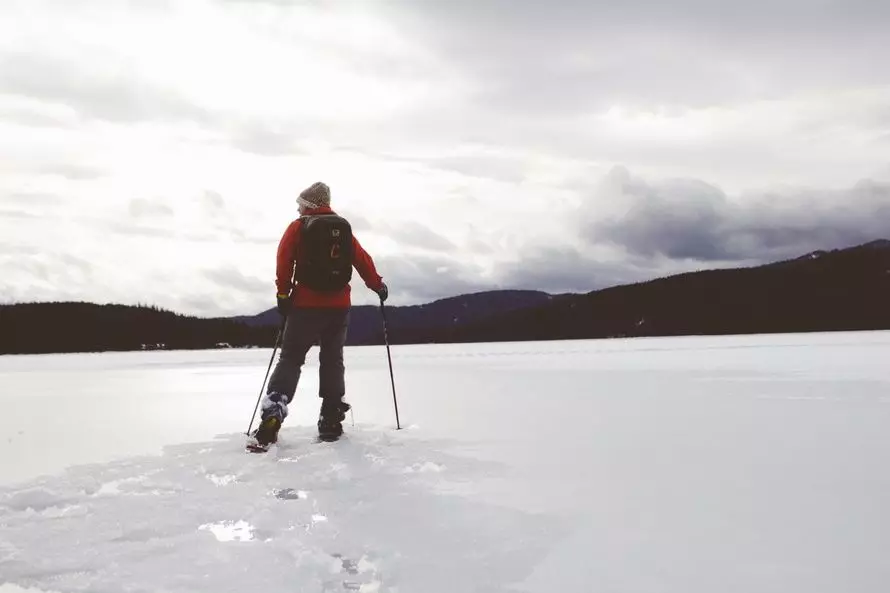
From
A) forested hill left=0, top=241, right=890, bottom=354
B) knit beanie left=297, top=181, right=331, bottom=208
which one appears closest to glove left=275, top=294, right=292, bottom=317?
knit beanie left=297, top=181, right=331, bottom=208

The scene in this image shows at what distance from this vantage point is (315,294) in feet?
24.0

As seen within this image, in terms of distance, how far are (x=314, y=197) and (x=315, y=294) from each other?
113 centimetres

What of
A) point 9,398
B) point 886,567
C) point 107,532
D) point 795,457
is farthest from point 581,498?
point 9,398

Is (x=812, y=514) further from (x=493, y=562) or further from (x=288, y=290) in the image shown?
(x=288, y=290)

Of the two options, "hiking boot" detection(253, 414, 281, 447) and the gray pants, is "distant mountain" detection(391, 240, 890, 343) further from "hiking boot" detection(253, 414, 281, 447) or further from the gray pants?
"hiking boot" detection(253, 414, 281, 447)

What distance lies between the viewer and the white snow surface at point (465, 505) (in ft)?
9.89

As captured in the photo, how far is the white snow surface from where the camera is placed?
119 inches

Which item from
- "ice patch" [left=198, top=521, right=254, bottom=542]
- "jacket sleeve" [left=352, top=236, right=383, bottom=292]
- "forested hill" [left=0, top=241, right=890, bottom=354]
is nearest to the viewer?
"ice patch" [left=198, top=521, right=254, bottom=542]

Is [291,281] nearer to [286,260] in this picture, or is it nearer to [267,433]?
[286,260]

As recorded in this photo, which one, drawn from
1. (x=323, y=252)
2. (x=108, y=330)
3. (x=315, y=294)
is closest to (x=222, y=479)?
(x=315, y=294)

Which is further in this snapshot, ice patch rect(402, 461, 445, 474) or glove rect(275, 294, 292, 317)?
glove rect(275, 294, 292, 317)

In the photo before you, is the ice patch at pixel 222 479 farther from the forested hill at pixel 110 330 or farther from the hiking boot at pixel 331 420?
the forested hill at pixel 110 330

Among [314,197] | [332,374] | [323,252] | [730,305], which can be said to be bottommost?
[332,374]

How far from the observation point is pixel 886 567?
293 centimetres
